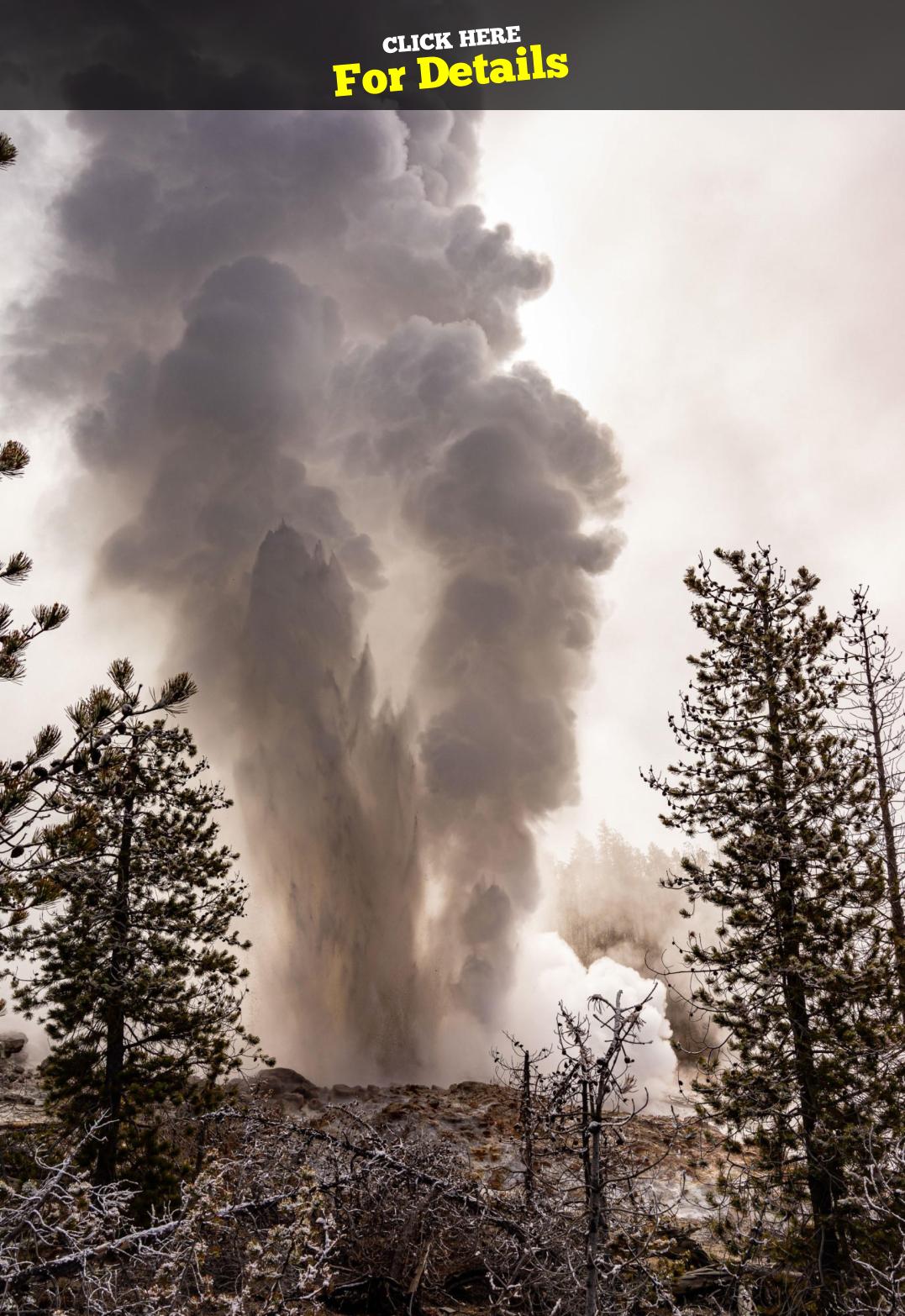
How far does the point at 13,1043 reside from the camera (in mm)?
36438

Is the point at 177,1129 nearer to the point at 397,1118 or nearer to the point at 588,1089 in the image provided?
the point at 397,1118

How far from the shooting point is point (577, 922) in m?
78.8

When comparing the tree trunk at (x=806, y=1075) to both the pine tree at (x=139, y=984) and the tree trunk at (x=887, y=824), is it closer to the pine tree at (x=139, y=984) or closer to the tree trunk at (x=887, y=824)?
the tree trunk at (x=887, y=824)

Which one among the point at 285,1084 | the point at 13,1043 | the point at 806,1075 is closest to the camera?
the point at 806,1075

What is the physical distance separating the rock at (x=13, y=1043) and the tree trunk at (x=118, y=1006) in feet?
83.4

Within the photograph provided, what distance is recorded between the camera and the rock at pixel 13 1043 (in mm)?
34669

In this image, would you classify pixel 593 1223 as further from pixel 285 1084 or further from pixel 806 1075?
pixel 285 1084

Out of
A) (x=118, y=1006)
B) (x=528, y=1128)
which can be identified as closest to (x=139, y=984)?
(x=118, y=1006)

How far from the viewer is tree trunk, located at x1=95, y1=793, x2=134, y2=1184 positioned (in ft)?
44.7

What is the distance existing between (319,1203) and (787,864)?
986cm

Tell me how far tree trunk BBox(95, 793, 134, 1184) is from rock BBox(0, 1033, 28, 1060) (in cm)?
2542

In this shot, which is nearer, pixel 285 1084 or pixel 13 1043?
pixel 285 1084

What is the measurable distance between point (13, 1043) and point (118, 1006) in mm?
29635

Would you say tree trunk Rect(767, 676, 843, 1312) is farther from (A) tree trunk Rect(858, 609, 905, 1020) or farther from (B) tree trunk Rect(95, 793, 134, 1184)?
(B) tree trunk Rect(95, 793, 134, 1184)
